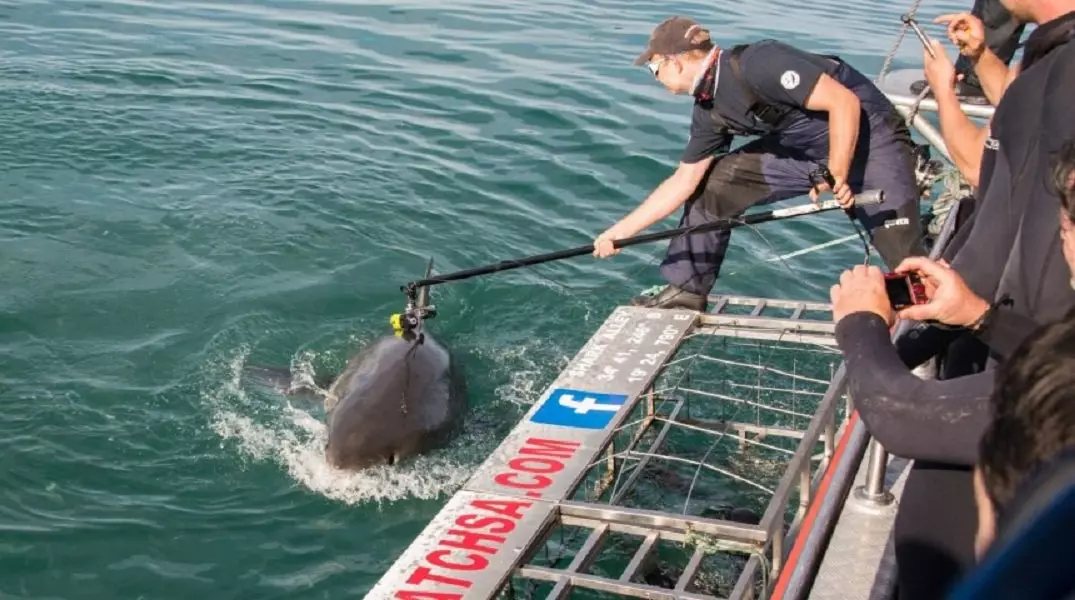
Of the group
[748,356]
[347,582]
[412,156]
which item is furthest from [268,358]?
[412,156]

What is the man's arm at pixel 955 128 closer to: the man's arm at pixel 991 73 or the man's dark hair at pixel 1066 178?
the man's arm at pixel 991 73

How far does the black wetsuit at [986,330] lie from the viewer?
247 cm

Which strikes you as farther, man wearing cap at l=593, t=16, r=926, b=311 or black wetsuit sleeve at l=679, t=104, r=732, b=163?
black wetsuit sleeve at l=679, t=104, r=732, b=163

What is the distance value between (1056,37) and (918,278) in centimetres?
85

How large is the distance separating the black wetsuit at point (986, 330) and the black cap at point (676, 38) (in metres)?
2.67

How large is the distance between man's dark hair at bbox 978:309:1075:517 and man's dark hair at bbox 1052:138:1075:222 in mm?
497

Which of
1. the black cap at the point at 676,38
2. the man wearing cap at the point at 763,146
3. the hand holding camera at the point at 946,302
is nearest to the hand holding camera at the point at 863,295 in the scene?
the hand holding camera at the point at 946,302

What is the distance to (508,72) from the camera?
1595 cm

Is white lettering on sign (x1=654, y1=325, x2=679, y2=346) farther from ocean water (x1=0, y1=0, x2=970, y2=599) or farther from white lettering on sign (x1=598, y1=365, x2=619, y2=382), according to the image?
ocean water (x1=0, y1=0, x2=970, y2=599)

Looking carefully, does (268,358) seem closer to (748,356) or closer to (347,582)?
(347,582)

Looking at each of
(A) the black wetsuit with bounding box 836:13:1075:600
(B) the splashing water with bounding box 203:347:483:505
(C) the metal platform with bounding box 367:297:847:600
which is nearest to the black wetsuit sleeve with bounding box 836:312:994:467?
(A) the black wetsuit with bounding box 836:13:1075:600

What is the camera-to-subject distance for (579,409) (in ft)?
16.5

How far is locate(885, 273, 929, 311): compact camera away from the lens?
3.09m

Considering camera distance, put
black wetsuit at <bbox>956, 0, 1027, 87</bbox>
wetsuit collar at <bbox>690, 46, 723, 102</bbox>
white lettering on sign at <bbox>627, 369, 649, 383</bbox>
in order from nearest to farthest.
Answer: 1. white lettering on sign at <bbox>627, 369, 649, 383</bbox>
2. wetsuit collar at <bbox>690, 46, 723, 102</bbox>
3. black wetsuit at <bbox>956, 0, 1027, 87</bbox>
